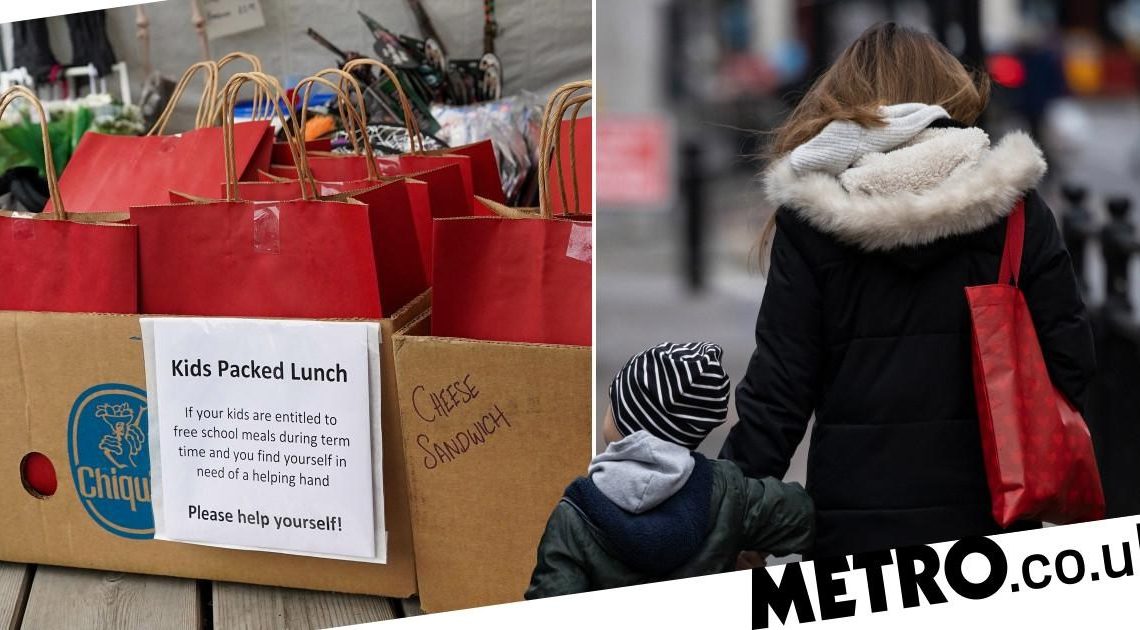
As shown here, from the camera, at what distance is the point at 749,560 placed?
191 cm

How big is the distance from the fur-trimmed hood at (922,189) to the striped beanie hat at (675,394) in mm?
297

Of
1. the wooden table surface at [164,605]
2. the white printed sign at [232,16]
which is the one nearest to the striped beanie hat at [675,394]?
the wooden table surface at [164,605]

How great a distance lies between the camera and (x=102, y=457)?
2.45 metres

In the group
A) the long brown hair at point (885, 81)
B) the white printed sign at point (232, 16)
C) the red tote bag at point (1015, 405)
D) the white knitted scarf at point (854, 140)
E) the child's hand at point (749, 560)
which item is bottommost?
the child's hand at point (749, 560)

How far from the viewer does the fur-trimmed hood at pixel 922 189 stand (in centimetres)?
167

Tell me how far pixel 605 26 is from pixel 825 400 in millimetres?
738

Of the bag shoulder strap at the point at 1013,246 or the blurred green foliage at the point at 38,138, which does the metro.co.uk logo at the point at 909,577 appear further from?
the blurred green foliage at the point at 38,138

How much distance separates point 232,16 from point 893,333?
2652mm

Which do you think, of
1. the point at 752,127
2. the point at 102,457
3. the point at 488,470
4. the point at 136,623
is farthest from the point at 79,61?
the point at 752,127

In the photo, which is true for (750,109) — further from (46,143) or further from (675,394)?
(46,143)

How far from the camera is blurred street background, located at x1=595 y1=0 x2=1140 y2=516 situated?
1.86 meters

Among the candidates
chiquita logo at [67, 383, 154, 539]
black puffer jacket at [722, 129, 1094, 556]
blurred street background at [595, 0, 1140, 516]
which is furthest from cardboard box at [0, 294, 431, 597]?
black puffer jacket at [722, 129, 1094, 556]

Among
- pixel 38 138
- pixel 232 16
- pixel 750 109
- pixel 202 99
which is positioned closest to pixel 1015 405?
pixel 750 109

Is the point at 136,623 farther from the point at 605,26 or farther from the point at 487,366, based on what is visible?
the point at 605,26
